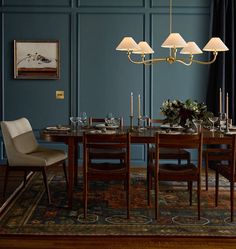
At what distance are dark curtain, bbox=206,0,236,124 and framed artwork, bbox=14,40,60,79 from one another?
7.21 feet

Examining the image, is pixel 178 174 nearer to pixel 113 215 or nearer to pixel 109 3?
pixel 113 215

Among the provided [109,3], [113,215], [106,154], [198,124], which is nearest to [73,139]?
[113,215]

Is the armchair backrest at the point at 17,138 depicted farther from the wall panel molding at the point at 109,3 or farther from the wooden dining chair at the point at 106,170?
the wall panel molding at the point at 109,3

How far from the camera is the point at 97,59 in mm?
6328

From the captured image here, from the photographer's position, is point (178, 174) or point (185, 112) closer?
point (178, 174)

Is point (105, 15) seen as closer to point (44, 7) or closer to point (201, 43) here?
point (44, 7)

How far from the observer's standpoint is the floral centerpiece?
163 inches

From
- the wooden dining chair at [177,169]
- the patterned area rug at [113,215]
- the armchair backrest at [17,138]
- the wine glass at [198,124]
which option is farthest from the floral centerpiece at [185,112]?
the armchair backrest at [17,138]

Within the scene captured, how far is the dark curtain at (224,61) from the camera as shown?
614 centimetres

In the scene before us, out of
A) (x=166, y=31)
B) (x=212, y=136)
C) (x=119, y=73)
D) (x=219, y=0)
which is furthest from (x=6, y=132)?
(x=219, y=0)

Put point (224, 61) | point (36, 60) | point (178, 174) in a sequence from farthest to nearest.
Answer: point (36, 60)
point (224, 61)
point (178, 174)

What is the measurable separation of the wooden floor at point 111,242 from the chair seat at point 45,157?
3.31 ft

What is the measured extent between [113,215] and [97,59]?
9.78ft

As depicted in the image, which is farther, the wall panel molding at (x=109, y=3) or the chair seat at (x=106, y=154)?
the wall panel molding at (x=109, y=3)
